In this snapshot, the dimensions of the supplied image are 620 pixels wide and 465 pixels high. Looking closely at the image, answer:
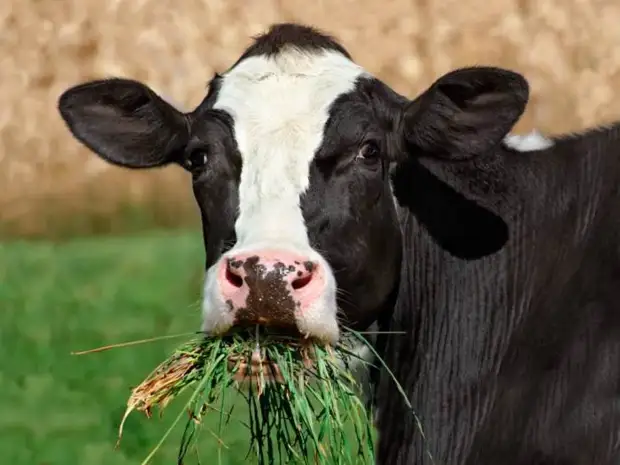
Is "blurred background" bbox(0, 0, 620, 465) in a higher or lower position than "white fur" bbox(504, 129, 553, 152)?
higher

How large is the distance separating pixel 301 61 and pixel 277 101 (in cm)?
31

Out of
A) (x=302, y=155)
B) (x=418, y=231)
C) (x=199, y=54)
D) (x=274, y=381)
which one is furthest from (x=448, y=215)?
(x=199, y=54)

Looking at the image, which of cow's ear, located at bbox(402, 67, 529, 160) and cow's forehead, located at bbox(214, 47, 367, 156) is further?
cow's ear, located at bbox(402, 67, 529, 160)

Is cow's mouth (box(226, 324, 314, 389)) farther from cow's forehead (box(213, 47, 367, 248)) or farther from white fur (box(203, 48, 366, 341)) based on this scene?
cow's forehead (box(213, 47, 367, 248))

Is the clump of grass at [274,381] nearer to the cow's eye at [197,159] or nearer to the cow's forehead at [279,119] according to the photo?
the cow's forehead at [279,119]

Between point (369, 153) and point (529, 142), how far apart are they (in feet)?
2.82

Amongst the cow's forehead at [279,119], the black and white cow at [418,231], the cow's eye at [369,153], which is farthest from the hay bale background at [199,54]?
the cow's eye at [369,153]

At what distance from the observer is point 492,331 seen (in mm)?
5754

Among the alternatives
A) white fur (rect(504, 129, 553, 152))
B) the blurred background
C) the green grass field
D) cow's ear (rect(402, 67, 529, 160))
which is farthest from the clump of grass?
the blurred background

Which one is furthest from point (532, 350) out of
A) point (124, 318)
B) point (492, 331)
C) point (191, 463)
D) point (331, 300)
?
point (124, 318)

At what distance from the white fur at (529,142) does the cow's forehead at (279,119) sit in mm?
762

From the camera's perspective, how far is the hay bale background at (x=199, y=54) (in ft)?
61.5

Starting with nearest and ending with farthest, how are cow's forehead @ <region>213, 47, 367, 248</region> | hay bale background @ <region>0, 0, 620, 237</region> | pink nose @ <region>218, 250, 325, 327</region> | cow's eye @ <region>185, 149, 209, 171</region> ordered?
pink nose @ <region>218, 250, 325, 327</region>, cow's forehead @ <region>213, 47, 367, 248</region>, cow's eye @ <region>185, 149, 209, 171</region>, hay bale background @ <region>0, 0, 620, 237</region>

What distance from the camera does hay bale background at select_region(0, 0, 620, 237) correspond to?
18.8 m
